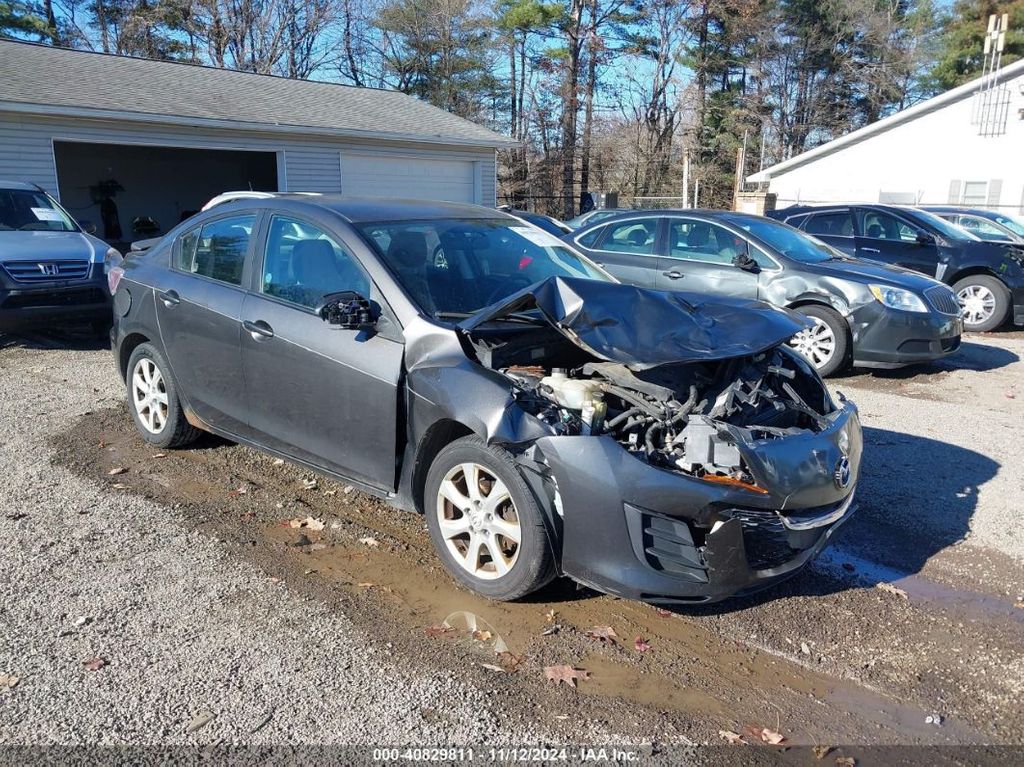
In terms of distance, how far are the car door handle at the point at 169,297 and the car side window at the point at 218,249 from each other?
0.19 m

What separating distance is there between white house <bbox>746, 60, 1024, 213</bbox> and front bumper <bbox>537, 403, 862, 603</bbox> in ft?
79.9

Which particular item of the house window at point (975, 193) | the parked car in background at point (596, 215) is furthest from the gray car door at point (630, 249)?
the house window at point (975, 193)

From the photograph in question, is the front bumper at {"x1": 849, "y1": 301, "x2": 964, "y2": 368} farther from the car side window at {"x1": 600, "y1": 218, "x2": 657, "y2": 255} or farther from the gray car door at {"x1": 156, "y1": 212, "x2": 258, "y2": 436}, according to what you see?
the gray car door at {"x1": 156, "y1": 212, "x2": 258, "y2": 436}

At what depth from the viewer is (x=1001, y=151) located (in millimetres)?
25016

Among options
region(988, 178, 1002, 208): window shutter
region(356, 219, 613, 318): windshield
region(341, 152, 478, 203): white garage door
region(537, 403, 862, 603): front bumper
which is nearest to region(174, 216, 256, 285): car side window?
region(356, 219, 613, 318): windshield

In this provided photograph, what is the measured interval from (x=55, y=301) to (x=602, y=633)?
8.00m

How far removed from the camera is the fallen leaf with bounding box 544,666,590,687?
3143 mm

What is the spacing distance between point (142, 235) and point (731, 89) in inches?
1143

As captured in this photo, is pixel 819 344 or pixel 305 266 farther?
pixel 819 344

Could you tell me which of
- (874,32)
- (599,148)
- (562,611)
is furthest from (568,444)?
(874,32)

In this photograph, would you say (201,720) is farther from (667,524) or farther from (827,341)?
(827,341)

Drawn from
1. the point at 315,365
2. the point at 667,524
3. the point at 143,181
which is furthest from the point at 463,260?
the point at 143,181

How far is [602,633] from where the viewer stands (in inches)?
137

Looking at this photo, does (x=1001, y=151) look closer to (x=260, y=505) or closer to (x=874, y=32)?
(x=874, y=32)
